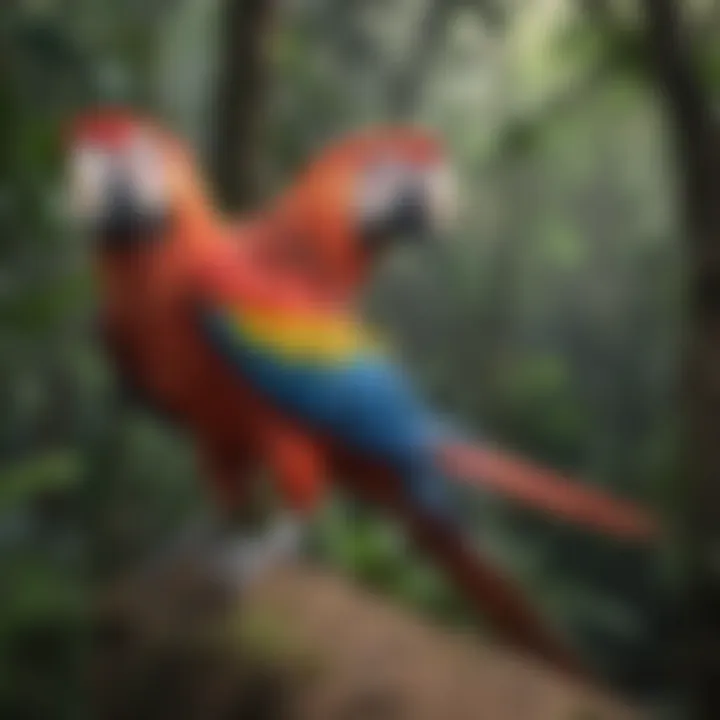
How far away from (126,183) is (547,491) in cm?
32

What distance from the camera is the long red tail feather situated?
893 millimetres

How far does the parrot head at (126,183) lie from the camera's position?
3.04 feet

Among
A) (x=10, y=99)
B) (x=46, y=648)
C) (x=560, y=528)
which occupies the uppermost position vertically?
(x=10, y=99)

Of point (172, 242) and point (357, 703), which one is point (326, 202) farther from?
point (357, 703)

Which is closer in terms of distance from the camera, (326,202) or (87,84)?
(326,202)

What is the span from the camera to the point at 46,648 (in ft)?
3.37

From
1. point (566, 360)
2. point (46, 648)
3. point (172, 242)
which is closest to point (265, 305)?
point (172, 242)

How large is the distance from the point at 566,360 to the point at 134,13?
1.32 feet

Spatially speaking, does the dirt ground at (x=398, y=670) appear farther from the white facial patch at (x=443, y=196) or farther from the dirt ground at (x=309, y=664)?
the white facial patch at (x=443, y=196)

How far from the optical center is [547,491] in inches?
35.5

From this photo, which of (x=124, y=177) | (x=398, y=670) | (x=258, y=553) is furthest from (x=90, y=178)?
(x=398, y=670)

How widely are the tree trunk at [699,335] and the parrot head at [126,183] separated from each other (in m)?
0.31

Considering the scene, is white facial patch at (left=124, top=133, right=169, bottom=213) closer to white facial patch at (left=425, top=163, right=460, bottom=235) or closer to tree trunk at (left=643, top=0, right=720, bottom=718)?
white facial patch at (left=425, top=163, right=460, bottom=235)

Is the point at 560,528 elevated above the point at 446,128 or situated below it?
below
